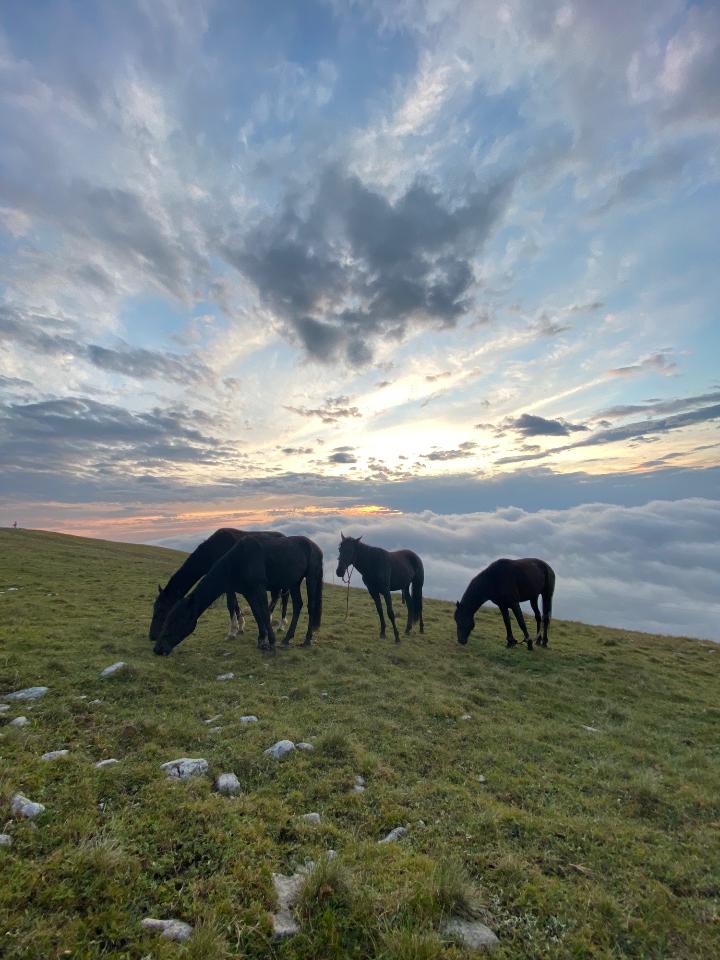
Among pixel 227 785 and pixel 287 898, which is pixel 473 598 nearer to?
pixel 227 785

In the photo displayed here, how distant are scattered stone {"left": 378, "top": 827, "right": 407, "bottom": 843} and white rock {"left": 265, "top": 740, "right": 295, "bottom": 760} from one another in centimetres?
200

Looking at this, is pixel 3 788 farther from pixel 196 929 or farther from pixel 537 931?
pixel 537 931

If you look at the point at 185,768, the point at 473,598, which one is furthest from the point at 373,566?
the point at 185,768

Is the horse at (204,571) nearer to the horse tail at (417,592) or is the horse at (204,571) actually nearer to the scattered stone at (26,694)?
the scattered stone at (26,694)

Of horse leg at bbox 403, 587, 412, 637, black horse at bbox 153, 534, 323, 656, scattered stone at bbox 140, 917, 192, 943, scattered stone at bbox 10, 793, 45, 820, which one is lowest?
horse leg at bbox 403, 587, 412, 637

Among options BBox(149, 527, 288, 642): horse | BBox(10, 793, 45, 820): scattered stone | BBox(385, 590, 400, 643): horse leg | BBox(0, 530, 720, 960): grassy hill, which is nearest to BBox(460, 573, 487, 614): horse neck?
BBox(385, 590, 400, 643): horse leg

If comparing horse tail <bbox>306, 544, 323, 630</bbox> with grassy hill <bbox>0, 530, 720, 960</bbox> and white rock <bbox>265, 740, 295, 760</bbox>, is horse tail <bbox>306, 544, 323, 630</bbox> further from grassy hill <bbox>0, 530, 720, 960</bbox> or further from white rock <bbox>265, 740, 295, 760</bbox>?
white rock <bbox>265, 740, 295, 760</bbox>

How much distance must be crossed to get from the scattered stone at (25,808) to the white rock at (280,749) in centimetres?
266

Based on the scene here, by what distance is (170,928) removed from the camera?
119 inches

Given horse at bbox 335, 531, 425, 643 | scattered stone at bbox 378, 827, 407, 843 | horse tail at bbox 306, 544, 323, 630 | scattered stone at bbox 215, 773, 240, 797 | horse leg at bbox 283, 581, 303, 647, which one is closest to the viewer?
scattered stone at bbox 378, 827, 407, 843

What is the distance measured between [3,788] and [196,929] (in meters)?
2.62

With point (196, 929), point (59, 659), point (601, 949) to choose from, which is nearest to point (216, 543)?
point (59, 659)

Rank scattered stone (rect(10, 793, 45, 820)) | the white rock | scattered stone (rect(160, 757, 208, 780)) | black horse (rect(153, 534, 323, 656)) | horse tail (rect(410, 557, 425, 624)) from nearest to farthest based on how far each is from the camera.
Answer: scattered stone (rect(10, 793, 45, 820))
scattered stone (rect(160, 757, 208, 780))
the white rock
black horse (rect(153, 534, 323, 656))
horse tail (rect(410, 557, 425, 624))

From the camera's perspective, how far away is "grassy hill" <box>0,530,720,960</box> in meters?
3.23
